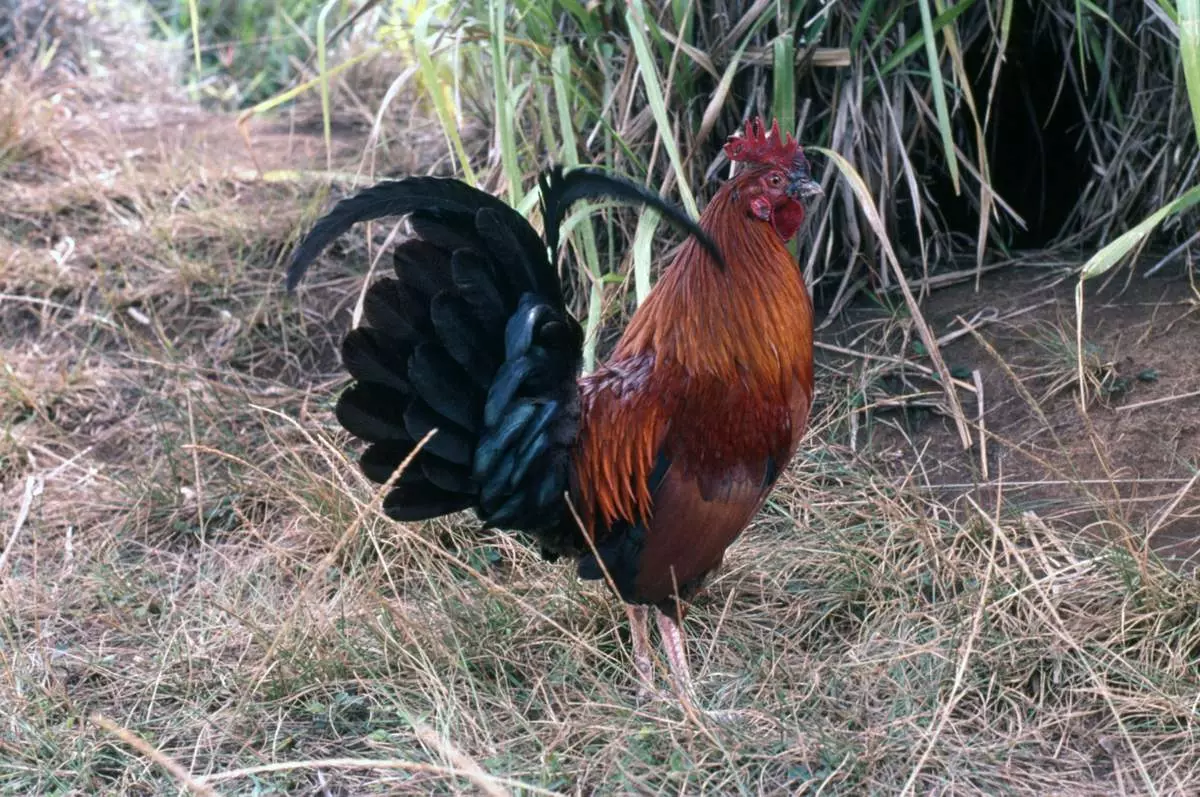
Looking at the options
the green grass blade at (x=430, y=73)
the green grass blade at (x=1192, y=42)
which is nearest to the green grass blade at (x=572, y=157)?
the green grass blade at (x=430, y=73)

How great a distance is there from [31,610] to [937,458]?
271 cm

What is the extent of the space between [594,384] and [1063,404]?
1.58m

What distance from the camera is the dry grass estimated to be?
2.59m

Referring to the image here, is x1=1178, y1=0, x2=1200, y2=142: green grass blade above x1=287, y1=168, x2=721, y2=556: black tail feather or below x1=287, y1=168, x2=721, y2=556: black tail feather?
above

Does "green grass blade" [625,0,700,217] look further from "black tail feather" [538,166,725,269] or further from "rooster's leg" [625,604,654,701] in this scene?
"rooster's leg" [625,604,654,701]

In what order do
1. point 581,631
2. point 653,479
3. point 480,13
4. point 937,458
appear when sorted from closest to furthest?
point 653,479 → point 581,631 → point 937,458 → point 480,13

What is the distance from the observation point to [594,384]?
287 cm

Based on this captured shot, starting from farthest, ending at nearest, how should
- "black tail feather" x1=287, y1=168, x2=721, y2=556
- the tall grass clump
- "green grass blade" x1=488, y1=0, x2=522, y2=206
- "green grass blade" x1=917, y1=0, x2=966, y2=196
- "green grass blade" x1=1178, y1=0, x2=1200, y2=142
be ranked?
the tall grass clump
"green grass blade" x1=488, y1=0, x2=522, y2=206
"green grass blade" x1=917, y1=0, x2=966, y2=196
"green grass blade" x1=1178, y1=0, x2=1200, y2=142
"black tail feather" x1=287, y1=168, x2=721, y2=556

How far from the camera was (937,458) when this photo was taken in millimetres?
3580

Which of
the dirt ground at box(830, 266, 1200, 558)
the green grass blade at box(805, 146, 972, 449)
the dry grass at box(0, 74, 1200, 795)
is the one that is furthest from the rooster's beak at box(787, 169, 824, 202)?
the dry grass at box(0, 74, 1200, 795)

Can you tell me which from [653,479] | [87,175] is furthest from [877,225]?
[87,175]

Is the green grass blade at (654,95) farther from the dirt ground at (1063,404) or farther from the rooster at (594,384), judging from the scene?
the dirt ground at (1063,404)

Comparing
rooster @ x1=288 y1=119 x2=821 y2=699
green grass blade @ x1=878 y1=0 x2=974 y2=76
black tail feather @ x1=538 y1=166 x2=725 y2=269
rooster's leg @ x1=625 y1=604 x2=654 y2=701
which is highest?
green grass blade @ x1=878 y1=0 x2=974 y2=76

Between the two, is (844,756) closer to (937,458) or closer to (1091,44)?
(937,458)
